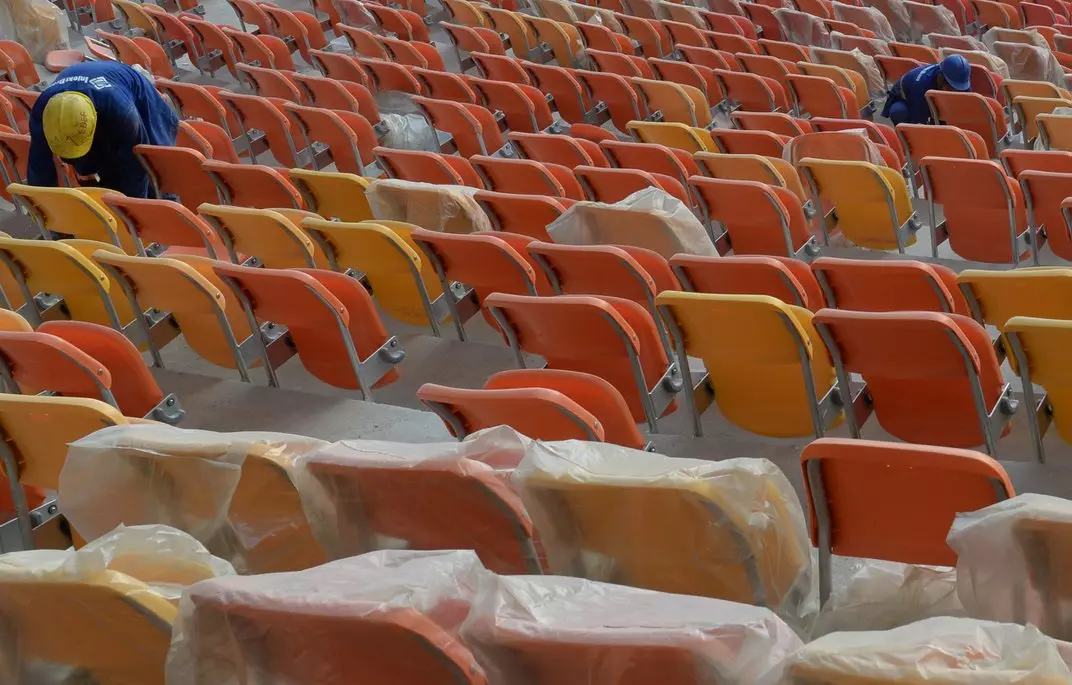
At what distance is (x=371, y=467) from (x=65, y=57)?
715cm

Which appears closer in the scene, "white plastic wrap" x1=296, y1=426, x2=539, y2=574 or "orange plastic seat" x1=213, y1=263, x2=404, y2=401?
"white plastic wrap" x1=296, y1=426, x2=539, y2=574

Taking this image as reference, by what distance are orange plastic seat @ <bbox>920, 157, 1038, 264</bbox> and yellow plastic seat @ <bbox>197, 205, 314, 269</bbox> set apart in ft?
7.66

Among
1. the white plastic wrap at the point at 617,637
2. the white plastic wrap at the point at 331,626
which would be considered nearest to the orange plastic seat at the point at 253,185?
the white plastic wrap at the point at 331,626

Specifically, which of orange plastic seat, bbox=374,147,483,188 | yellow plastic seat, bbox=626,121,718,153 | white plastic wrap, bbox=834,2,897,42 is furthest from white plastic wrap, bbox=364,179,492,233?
white plastic wrap, bbox=834,2,897,42

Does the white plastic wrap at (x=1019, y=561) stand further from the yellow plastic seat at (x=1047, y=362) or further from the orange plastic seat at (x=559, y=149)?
the orange plastic seat at (x=559, y=149)

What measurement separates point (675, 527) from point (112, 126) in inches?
160

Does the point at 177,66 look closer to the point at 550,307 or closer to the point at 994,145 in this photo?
the point at 994,145

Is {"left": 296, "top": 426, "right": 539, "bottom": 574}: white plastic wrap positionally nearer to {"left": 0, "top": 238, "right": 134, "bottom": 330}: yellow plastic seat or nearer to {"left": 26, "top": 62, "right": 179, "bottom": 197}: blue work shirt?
{"left": 0, "top": 238, "right": 134, "bottom": 330}: yellow plastic seat

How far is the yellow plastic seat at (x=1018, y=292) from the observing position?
3.21m

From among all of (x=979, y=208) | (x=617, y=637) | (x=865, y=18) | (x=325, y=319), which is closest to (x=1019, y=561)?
(x=617, y=637)

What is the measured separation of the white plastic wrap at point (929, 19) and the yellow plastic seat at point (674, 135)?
4545 mm

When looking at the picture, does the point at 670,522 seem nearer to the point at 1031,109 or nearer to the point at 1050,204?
the point at 1050,204

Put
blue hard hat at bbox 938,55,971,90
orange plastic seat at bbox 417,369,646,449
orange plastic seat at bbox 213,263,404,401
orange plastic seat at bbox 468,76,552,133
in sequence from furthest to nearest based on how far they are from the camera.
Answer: orange plastic seat at bbox 468,76,552,133 → blue hard hat at bbox 938,55,971,90 → orange plastic seat at bbox 213,263,404,401 → orange plastic seat at bbox 417,369,646,449

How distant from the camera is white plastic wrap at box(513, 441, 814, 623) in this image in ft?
7.43
